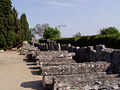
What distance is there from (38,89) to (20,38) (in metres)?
32.9

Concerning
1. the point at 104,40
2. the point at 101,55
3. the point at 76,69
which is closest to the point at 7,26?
the point at 104,40

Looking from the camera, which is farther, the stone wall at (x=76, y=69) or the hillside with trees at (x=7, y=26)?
the hillside with trees at (x=7, y=26)

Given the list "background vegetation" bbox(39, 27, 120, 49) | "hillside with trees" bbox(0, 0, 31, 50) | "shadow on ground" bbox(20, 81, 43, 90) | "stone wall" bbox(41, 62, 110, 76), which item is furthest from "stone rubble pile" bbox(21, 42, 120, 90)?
"hillside with trees" bbox(0, 0, 31, 50)

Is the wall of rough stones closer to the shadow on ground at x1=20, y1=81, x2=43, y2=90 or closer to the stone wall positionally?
the stone wall

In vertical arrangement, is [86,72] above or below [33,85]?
above

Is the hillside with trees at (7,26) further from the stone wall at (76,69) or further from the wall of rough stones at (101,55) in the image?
the stone wall at (76,69)

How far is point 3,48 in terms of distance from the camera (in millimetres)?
37094

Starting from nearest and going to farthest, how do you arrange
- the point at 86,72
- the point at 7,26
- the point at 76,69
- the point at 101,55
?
the point at 86,72 → the point at 76,69 → the point at 101,55 → the point at 7,26

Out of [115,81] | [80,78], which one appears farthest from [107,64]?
[115,81]

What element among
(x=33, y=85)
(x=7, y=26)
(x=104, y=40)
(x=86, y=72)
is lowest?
(x=33, y=85)

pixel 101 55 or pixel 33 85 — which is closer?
pixel 33 85

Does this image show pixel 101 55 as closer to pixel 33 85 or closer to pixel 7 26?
pixel 33 85

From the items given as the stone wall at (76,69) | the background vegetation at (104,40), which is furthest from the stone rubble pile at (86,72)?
the background vegetation at (104,40)

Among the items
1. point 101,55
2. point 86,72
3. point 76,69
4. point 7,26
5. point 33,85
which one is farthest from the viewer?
point 7,26
